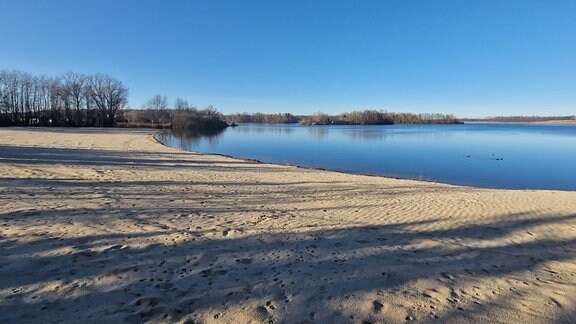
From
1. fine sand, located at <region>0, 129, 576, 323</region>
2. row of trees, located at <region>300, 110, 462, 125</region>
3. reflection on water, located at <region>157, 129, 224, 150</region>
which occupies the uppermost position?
row of trees, located at <region>300, 110, 462, 125</region>

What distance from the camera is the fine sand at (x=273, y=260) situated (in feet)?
11.7

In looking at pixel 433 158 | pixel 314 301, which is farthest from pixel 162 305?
pixel 433 158

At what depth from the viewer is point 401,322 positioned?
3.41 metres

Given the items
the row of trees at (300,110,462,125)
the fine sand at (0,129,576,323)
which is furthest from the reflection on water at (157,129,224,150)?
the row of trees at (300,110,462,125)

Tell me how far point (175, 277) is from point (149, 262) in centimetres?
69

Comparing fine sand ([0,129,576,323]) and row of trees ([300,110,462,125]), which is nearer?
fine sand ([0,129,576,323])

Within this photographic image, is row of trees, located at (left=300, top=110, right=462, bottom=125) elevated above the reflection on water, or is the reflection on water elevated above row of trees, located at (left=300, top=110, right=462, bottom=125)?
row of trees, located at (left=300, top=110, right=462, bottom=125)

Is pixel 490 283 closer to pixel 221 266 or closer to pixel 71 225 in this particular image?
pixel 221 266

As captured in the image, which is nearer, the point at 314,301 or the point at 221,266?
the point at 314,301

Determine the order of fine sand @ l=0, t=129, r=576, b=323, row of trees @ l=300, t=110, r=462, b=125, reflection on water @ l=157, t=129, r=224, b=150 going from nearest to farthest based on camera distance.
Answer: fine sand @ l=0, t=129, r=576, b=323 → reflection on water @ l=157, t=129, r=224, b=150 → row of trees @ l=300, t=110, r=462, b=125

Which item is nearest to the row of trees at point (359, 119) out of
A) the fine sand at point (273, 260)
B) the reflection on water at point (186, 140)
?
the reflection on water at point (186, 140)

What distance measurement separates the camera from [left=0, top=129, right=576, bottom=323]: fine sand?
141 inches

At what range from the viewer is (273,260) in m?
4.98

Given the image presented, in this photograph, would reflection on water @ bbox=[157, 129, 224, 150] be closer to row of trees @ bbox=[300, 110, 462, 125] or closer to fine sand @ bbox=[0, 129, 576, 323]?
fine sand @ bbox=[0, 129, 576, 323]
